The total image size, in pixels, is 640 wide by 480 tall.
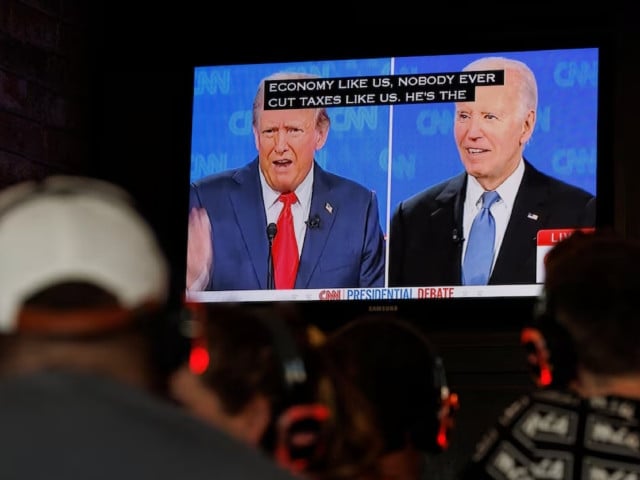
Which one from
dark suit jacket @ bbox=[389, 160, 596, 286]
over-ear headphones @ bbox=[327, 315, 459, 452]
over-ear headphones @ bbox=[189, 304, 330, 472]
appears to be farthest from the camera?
dark suit jacket @ bbox=[389, 160, 596, 286]

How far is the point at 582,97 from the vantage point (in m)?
4.41

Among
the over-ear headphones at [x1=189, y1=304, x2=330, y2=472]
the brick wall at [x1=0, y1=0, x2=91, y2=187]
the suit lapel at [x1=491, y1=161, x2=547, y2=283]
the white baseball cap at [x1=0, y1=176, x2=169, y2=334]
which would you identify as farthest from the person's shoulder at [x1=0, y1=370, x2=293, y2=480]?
the brick wall at [x1=0, y1=0, x2=91, y2=187]

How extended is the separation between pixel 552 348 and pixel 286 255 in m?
2.53

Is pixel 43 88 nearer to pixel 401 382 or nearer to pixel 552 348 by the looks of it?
pixel 401 382

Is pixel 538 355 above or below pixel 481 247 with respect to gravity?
below

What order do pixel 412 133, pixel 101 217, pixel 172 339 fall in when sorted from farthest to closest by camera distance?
pixel 412 133, pixel 172 339, pixel 101 217

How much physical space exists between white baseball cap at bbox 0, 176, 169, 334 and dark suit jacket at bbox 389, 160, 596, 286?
3322 mm

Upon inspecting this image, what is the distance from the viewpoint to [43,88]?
4.78 metres

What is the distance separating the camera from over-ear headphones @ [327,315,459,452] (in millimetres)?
2320

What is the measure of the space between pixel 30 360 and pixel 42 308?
4 cm

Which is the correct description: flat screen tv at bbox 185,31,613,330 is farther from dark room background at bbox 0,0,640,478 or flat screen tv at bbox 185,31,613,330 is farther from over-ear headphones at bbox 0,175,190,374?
over-ear headphones at bbox 0,175,190,374

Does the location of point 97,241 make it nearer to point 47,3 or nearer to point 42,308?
point 42,308

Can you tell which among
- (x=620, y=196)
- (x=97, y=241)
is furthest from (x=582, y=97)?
(x=97, y=241)

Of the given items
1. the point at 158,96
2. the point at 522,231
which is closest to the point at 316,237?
the point at 522,231
